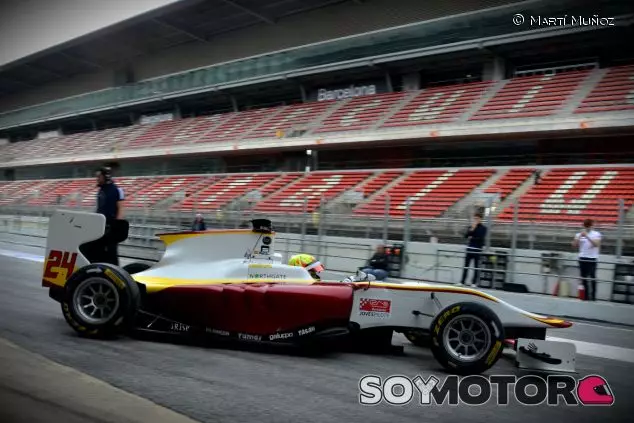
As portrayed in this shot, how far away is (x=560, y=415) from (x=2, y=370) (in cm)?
280

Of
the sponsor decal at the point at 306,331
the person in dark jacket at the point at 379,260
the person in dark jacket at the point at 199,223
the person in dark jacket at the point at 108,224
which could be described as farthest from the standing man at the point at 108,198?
the person in dark jacket at the point at 199,223

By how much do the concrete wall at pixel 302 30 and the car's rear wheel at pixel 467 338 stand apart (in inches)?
534

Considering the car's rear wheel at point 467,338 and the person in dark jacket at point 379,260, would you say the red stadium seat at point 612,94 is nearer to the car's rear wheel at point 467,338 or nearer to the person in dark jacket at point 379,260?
the person in dark jacket at point 379,260

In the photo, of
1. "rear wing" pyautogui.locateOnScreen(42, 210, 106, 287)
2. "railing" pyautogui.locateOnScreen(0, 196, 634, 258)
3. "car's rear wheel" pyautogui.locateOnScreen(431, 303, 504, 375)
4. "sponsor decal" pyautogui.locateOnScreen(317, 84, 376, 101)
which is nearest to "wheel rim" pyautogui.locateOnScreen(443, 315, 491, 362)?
"car's rear wheel" pyautogui.locateOnScreen(431, 303, 504, 375)

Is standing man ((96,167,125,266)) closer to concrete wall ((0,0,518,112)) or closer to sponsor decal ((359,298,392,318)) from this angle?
sponsor decal ((359,298,392,318))

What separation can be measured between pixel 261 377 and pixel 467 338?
152 cm

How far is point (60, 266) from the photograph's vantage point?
4.86 metres

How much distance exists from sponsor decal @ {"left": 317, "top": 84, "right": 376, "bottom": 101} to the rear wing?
1686cm

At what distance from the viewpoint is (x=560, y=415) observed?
301 cm

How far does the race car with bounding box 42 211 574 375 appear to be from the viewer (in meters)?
3.88

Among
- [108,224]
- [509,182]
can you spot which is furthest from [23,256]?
[509,182]

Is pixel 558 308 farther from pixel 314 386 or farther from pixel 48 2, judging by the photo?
pixel 48 2

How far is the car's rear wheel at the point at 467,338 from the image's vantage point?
3.71 meters

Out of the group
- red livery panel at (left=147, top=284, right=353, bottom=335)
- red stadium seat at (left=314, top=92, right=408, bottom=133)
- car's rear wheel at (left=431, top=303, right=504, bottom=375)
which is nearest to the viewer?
car's rear wheel at (left=431, top=303, right=504, bottom=375)
